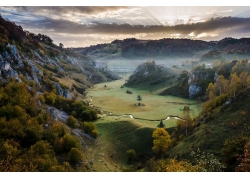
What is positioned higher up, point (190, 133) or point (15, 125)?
point (15, 125)

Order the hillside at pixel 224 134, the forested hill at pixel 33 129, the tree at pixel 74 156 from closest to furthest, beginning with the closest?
1. the forested hill at pixel 33 129
2. the hillside at pixel 224 134
3. the tree at pixel 74 156

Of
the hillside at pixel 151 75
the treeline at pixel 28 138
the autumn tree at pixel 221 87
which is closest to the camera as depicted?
the treeline at pixel 28 138

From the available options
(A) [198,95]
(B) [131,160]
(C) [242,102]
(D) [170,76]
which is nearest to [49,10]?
(B) [131,160]

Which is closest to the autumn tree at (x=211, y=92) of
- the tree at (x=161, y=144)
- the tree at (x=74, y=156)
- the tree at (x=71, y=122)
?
the tree at (x=161, y=144)

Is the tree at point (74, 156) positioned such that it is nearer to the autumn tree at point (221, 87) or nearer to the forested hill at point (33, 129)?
the forested hill at point (33, 129)

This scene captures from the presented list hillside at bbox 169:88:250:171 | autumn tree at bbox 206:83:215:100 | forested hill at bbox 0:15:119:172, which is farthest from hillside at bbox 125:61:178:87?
hillside at bbox 169:88:250:171

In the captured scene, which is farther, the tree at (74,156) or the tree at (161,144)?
the tree at (161,144)

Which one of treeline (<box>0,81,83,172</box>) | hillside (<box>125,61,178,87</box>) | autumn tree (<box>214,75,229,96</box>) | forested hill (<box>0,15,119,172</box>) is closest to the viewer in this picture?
treeline (<box>0,81,83,172</box>)

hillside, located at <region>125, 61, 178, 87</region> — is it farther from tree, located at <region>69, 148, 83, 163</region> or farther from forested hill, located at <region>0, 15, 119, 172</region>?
tree, located at <region>69, 148, 83, 163</region>

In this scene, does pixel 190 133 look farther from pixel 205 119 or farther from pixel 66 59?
pixel 66 59

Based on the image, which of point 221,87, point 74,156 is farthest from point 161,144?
point 221,87

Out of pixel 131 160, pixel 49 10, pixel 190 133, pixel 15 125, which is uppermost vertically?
pixel 49 10
